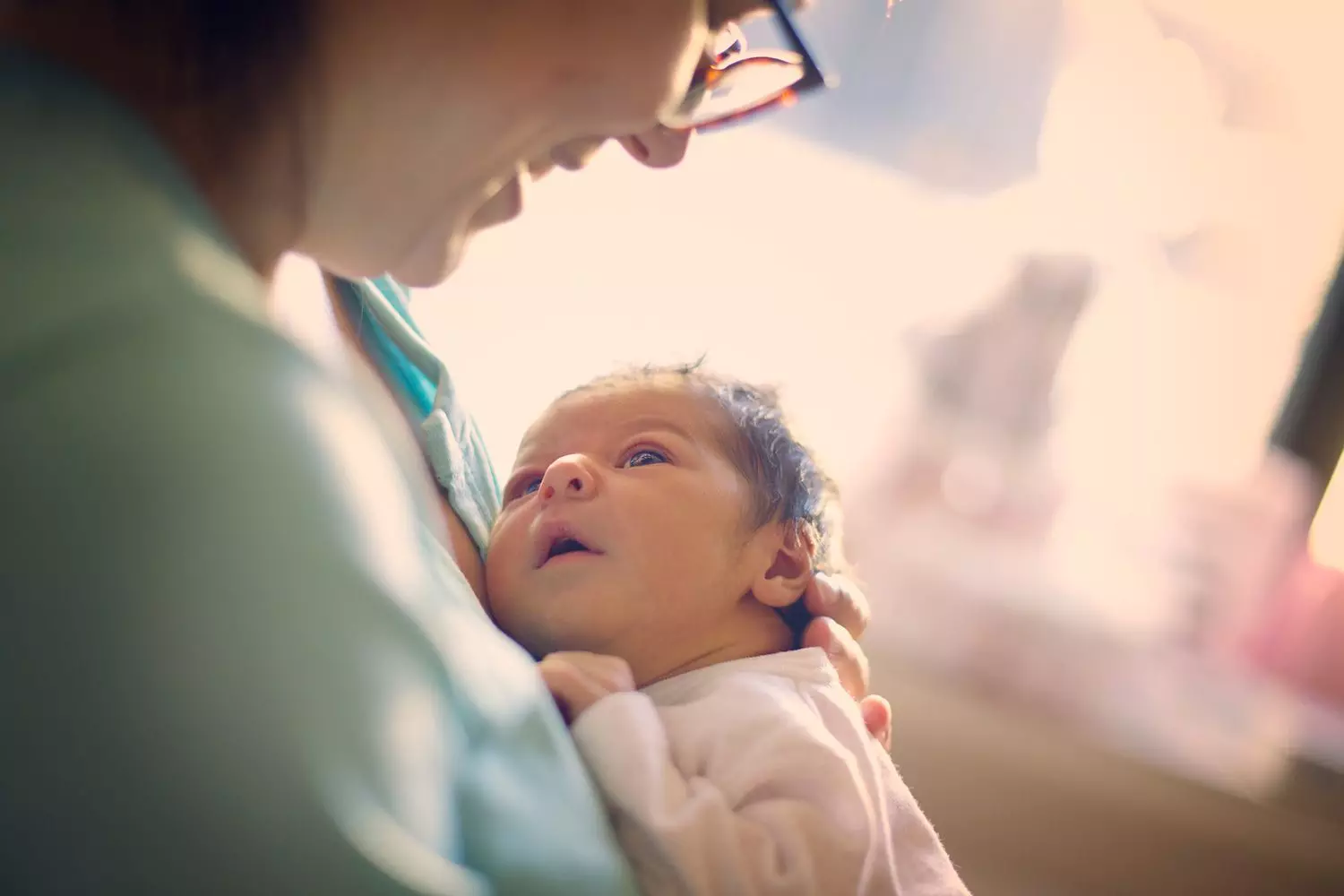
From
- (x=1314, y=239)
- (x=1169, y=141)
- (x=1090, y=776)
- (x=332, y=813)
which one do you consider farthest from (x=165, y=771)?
(x=1314, y=239)

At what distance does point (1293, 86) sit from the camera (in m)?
1.54

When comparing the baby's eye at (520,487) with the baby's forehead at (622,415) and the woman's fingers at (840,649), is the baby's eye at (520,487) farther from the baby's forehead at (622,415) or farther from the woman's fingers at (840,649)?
the woman's fingers at (840,649)

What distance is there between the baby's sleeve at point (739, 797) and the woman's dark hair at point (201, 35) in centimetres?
42

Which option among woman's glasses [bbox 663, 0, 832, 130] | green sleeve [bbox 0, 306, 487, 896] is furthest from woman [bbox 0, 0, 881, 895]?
woman's glasses [bbox 663, 0, 832, 130]

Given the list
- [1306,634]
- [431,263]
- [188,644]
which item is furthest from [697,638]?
[1306,634]

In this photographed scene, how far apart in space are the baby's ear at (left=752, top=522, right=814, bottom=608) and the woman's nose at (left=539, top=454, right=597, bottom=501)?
193 mm

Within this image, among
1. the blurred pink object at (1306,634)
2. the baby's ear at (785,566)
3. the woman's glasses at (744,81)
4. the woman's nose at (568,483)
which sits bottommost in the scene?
the blurred pink object at (1306,634)

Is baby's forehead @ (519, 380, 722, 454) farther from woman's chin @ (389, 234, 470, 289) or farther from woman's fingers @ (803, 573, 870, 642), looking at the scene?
woman's chin @ (389, 234, 470, 289)

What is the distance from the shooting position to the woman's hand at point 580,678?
664 millimetres

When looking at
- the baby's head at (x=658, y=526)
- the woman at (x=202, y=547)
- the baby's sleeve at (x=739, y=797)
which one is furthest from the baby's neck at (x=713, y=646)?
the woman at (x=202, y=547)

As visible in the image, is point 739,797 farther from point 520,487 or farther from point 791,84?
point 791,84

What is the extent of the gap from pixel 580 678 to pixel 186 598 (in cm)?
40

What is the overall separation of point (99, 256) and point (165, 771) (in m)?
0.19

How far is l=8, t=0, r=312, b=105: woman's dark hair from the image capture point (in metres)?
0.44
